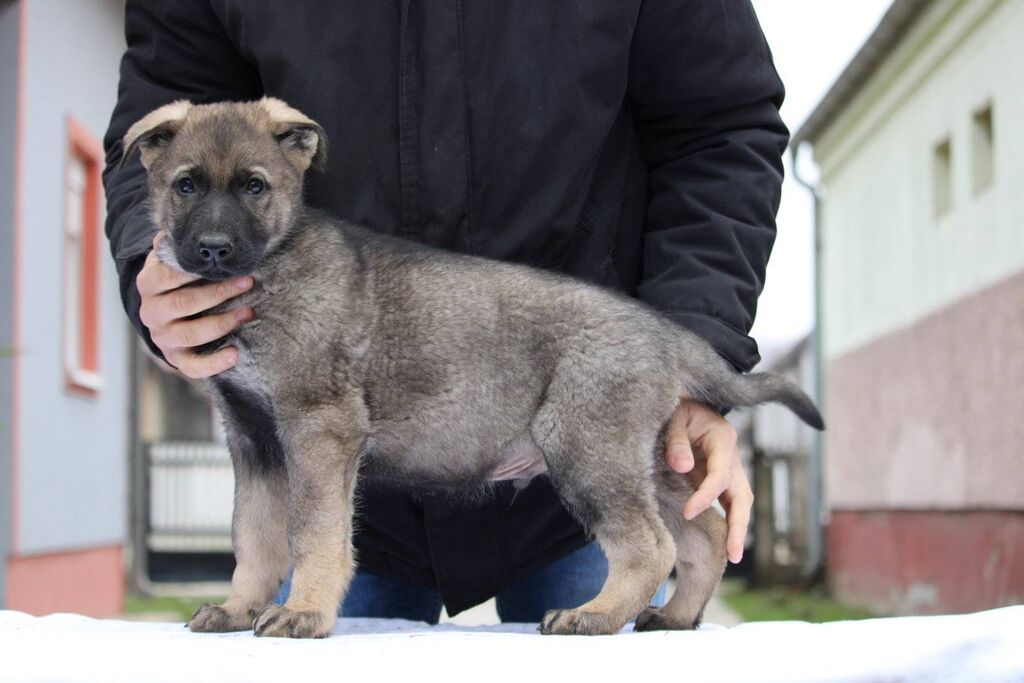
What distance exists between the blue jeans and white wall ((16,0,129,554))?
264 inches

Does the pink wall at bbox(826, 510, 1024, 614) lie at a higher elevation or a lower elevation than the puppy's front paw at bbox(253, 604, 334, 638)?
lower

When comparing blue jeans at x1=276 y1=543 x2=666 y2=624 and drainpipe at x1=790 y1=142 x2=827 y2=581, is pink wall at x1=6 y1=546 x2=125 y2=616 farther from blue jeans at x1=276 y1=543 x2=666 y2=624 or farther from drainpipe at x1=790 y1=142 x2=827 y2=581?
drainpipe at x1=790 y1=142 x2=827 y2=581

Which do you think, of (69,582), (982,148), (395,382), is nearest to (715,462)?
(395,382)

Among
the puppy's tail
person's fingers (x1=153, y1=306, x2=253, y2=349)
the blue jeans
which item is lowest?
the blue jeans

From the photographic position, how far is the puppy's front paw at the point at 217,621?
10.6 feet

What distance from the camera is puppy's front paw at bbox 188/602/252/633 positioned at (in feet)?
10.6

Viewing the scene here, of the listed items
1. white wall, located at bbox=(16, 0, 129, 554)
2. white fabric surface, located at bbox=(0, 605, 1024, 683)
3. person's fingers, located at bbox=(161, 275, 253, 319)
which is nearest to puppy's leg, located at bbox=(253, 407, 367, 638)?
person's fingers, located at bbox=(161, 275, 253, 319)

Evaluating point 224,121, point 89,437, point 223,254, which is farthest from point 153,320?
point 89,437

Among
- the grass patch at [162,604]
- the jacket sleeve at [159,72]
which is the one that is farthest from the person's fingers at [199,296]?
the grass patch at [162,604]

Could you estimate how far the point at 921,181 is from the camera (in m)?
14.7

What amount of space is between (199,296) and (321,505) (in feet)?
1.82

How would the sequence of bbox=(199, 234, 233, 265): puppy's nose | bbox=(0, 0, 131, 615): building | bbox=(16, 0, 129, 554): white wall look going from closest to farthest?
bbox=(199, 234, 233, 265): puppy's nose
bbox=(0, 0, 131, 615): building
bbox=(16, 0, 129, 554): white wall

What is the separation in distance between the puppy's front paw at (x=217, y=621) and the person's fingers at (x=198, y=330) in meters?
0.64

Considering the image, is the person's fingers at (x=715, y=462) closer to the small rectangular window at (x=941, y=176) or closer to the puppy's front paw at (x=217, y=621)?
the puppy's front paw at (x=217, y=621)
